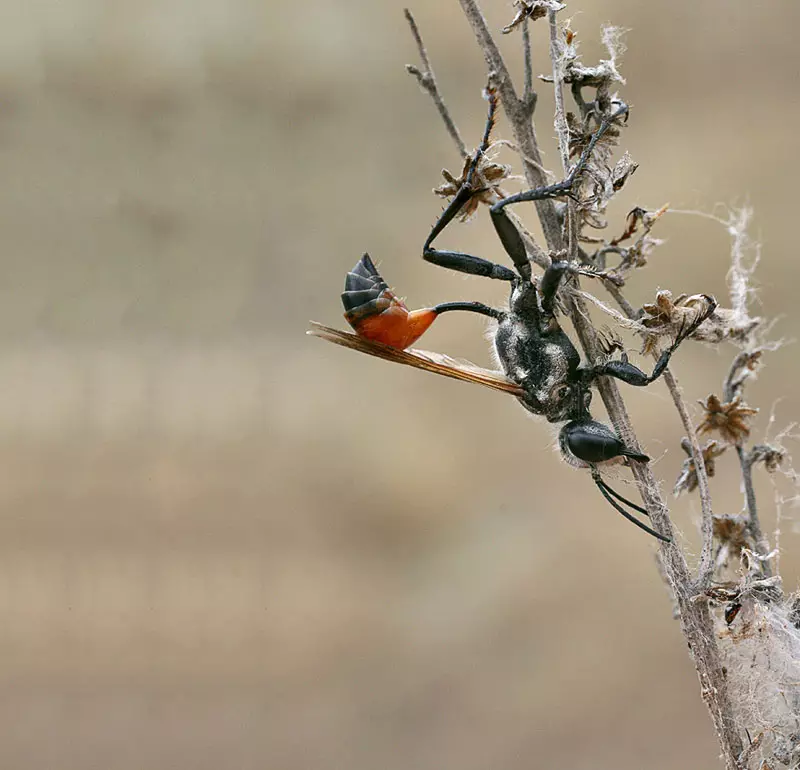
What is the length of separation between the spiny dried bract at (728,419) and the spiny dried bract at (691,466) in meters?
0.01

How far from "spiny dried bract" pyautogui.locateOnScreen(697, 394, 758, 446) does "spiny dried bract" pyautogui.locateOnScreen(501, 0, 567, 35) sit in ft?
1.07

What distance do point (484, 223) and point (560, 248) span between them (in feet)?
2.63

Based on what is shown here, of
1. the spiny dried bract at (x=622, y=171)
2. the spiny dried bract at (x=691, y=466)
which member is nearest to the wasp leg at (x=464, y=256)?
the spiny dried bract at (x=622, y=171)

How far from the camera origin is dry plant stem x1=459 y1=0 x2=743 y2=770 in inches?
23.0

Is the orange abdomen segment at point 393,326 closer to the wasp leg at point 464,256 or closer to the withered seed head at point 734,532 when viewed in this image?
the wasp leg at point 464,256

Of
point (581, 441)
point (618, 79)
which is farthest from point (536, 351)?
point (618, 79)

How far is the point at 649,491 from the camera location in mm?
633

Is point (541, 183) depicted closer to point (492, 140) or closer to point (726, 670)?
point (492, 140)

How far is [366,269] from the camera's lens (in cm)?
76

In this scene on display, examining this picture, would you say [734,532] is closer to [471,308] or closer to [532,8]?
[471,308]

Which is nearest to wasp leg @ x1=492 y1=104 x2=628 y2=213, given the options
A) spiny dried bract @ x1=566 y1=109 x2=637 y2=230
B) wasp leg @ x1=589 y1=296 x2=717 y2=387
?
spiny dried bract @ x1=566 y1=109 x2=637 y2=230

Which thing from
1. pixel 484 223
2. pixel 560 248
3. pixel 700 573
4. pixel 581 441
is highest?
pixel 484 223

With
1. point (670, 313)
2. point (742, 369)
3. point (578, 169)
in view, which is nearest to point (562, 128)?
point (578, 169)

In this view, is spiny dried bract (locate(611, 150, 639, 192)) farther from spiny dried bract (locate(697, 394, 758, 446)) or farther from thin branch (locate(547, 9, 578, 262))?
spiny dried bract (locate(697, 394, 758, 446))
